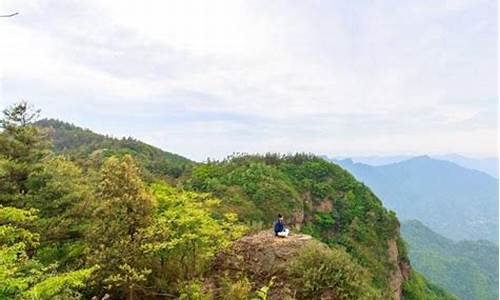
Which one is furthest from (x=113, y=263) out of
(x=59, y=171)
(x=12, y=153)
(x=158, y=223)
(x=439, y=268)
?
(x=439, y=268)

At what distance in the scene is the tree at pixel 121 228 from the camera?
8.55m

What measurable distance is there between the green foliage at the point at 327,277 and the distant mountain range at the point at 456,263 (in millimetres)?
55995

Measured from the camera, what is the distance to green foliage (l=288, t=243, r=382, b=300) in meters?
8.98

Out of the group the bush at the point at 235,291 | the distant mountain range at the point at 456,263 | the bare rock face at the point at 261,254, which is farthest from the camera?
the distant mountain range at the point at 456,263

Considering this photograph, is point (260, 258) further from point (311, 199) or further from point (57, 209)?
point (311, 199)

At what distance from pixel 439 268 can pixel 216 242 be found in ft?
292

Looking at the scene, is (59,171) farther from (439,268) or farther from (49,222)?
(439,268)

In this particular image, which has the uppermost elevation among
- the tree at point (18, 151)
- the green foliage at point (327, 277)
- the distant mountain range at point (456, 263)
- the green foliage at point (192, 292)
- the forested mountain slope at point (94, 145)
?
the forested mountain slope at point (94, 145)

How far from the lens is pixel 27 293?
205 inches

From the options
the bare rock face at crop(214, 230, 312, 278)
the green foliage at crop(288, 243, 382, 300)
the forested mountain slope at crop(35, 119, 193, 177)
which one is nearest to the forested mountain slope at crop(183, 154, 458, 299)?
the bare rock face at crop(214, 230, 312, 278)

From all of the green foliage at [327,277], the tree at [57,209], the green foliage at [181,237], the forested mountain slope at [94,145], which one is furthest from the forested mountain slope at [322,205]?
the forested mountain slope at [94,145]

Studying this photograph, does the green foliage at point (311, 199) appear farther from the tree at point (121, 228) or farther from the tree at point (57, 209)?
the tree at point (121, 228)

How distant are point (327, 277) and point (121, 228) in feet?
13.4

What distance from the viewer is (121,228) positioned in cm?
882
